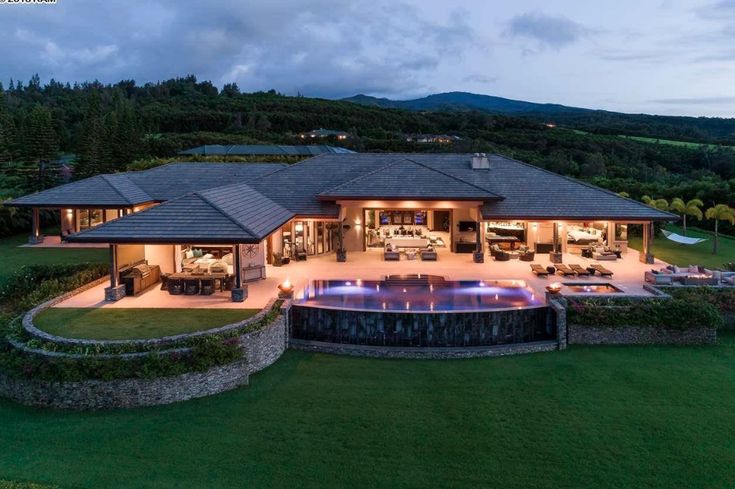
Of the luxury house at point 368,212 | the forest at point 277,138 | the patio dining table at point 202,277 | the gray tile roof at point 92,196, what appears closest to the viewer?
the patio dining table at point 202,277

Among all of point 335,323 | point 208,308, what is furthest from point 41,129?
point 335,323

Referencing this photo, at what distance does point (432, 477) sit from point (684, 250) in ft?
75.8

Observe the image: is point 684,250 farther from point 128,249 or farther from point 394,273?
point 128,249

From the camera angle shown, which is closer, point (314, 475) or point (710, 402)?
point (314, 475)

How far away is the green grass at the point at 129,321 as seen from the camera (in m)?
12.4

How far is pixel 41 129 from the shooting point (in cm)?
3597

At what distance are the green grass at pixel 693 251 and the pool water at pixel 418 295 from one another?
10.6 meters

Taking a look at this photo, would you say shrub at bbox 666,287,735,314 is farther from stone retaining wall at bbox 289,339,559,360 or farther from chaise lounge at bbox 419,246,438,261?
chaise lounge at bbox 419,246,438,261

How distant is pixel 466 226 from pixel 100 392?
57.5 feet

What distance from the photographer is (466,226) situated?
2425cm

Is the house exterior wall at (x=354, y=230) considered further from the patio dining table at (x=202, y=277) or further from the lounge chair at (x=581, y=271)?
the lounge chair at (x=581, y=271)

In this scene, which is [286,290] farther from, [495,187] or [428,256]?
[495,187]

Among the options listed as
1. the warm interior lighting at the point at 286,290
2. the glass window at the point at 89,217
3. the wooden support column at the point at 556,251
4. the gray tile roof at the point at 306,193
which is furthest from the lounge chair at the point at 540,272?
the glass window at the point at 89,217

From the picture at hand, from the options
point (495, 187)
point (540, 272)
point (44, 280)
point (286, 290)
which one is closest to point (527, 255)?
point (540, 272)
